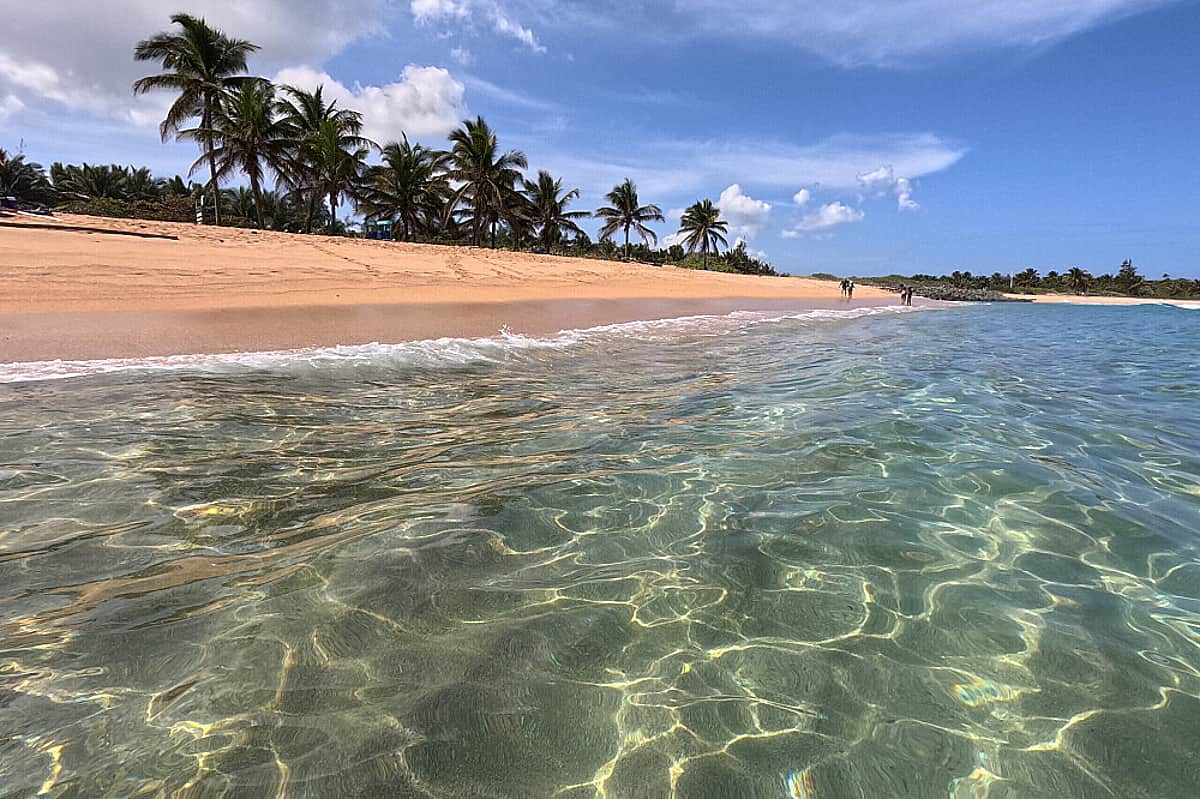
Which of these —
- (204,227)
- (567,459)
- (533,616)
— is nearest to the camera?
(533,616)

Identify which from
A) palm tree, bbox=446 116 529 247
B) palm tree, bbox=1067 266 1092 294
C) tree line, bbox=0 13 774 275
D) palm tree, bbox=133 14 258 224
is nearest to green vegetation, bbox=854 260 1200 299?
palm tree, bbox=1067 266 1092 294

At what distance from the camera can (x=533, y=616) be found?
2623 mm

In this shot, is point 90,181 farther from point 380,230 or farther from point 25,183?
point 380,230

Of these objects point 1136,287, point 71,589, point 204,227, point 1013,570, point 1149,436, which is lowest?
point 71,589

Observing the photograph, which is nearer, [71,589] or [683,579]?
[71,589]

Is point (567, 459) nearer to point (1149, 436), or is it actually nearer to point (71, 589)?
point (71, 589)

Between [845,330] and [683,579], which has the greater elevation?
[845,330]

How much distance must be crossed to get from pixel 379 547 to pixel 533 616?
3.49ft

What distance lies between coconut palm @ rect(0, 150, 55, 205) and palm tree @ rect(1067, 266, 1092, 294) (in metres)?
97.0

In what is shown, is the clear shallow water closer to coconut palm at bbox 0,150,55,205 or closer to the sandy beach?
the sandy beach

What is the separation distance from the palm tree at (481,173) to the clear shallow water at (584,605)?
117 feet

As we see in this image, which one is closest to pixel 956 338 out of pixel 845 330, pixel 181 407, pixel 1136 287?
pixel 845 330

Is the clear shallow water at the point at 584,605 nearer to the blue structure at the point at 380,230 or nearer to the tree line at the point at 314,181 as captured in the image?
the tree line at the point at 314,181

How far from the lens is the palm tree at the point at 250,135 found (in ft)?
93.0
